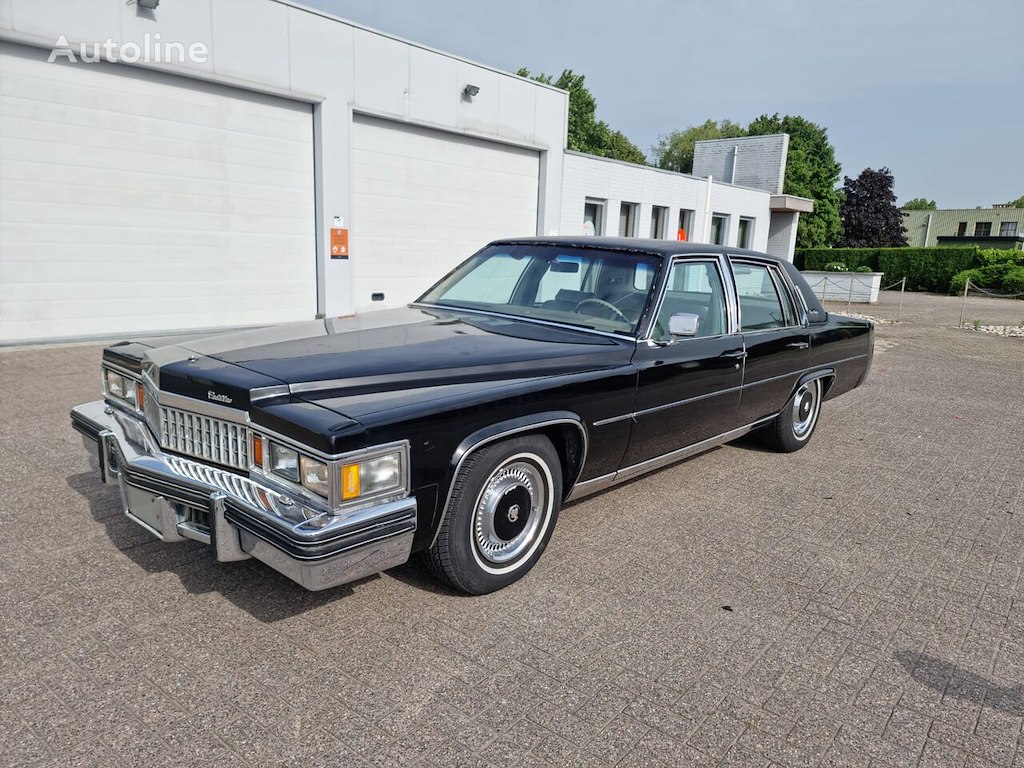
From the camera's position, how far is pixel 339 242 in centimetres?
1181

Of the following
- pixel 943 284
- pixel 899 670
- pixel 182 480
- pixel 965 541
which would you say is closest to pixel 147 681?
pixel 182 480

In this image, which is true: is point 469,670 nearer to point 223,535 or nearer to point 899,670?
point 223,535

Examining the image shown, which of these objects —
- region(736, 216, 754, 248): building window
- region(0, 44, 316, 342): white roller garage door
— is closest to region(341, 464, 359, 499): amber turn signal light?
region(0, 44, 316, 342): white roller garage door

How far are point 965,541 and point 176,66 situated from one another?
1037 cm

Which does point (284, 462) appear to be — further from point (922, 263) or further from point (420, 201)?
point (922, 263)

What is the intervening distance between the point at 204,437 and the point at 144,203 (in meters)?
8.23

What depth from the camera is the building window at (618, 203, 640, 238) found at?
1880cm

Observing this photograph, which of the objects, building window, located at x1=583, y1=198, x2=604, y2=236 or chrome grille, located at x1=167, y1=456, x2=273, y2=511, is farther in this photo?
building window, located at x1=583, y1=198, x2=604, y2=236

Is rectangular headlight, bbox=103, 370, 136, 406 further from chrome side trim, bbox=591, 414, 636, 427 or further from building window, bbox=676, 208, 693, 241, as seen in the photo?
building window, bbox=676, 208, 693, 241

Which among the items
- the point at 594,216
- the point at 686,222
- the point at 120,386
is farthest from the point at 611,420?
the point at 686,222

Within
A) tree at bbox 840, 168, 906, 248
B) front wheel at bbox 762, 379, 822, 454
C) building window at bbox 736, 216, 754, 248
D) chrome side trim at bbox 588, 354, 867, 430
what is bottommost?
front wheel at bbox 762, 379, 822, 454

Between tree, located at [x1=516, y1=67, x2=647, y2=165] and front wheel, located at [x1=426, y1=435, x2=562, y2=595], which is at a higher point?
tree, located at [x1=516, y1=67, x2=647, y2=165]

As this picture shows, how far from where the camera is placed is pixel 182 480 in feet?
9.35

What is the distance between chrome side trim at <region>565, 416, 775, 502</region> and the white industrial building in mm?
8419
